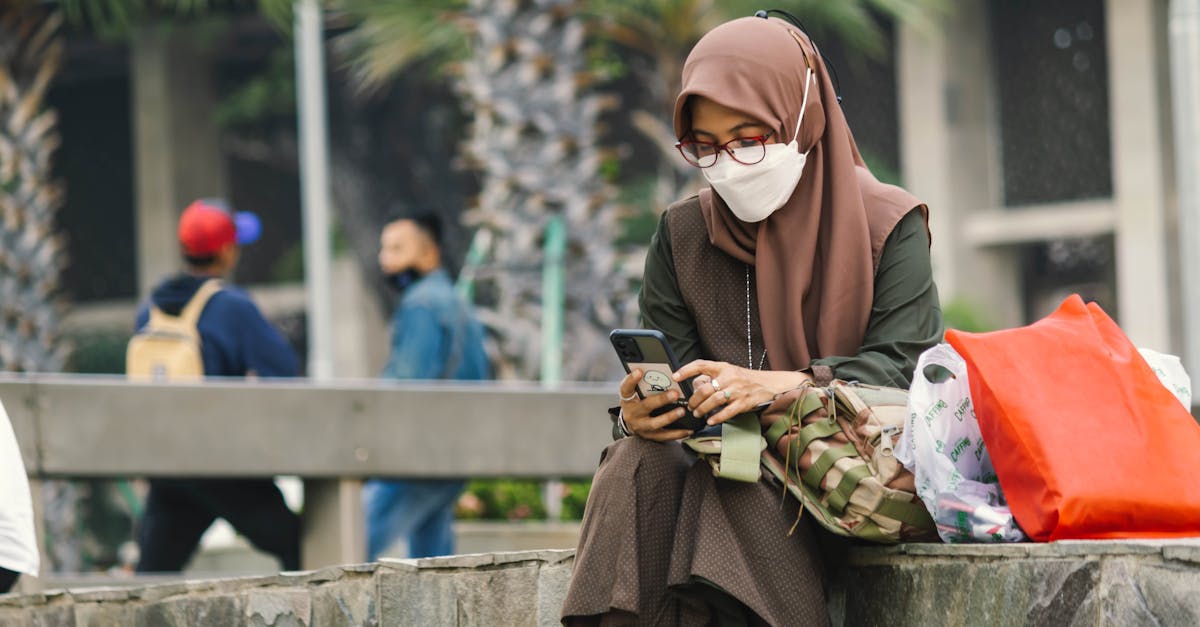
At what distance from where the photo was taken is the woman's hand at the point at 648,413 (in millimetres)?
3008

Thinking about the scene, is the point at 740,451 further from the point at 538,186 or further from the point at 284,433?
the point at 538,186

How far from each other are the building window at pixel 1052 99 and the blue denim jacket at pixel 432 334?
1466 centimetres

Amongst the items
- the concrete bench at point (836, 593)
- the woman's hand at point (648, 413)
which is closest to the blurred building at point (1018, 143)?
the concrete bench at point (836, 593)

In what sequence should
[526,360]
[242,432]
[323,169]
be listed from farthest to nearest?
[323,169] → [526,360] → [242,432]

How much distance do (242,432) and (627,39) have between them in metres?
10.3

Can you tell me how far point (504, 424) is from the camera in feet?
18.3

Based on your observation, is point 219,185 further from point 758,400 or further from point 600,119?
point 758,400

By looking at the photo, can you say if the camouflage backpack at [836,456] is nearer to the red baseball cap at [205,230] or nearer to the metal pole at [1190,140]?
the red baseball cap at [205,230]

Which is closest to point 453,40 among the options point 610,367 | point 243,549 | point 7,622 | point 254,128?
point 610,367

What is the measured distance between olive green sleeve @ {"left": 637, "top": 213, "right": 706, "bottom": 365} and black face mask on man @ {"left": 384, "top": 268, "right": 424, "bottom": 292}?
130 inches

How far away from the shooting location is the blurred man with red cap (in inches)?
215

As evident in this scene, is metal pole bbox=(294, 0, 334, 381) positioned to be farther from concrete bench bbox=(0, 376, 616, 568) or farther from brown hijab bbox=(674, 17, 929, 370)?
brown hijab bbox=(674, 17, 929, 370)

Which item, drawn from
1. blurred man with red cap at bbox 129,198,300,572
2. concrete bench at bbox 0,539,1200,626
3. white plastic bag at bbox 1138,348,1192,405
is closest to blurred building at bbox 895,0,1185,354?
blurred man with red cap at bbox 129,198,300,572

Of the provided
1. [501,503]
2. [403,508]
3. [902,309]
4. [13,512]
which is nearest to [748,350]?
[902,309]
